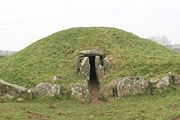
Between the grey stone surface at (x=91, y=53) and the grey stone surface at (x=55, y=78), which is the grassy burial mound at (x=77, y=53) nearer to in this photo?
the grey stone surface at (x=55, y=78)

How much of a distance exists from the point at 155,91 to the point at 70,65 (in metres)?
9.46

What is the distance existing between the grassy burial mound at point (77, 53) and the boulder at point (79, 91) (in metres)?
1.31

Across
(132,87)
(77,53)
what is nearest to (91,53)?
(77,53)

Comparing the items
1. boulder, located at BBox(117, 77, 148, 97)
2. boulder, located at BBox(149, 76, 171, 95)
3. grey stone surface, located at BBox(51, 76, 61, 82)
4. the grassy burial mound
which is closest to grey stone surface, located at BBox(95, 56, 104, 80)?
the grassy burial mound

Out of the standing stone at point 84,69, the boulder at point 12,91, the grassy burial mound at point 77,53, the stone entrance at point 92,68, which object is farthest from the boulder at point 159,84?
the boulder at point 12,91

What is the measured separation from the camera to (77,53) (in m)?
37.8

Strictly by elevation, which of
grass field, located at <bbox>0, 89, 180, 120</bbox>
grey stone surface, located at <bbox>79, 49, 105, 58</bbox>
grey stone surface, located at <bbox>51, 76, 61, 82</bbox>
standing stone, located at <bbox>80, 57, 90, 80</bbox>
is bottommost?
grass field, located at <bbox>0, 89, 180, 120</bbox>

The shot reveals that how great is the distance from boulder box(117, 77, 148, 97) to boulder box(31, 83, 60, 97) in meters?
5.37

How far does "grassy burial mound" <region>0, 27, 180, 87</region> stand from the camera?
34.2 meters

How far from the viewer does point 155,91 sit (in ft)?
102

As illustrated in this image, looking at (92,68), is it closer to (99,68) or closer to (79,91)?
(99,68)

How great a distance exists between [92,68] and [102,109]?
11188 millimetres

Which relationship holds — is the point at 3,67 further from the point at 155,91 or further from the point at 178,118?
the point at 178,118

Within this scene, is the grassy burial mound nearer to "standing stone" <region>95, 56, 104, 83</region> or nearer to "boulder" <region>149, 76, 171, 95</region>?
"standing stone" <region>95, 56, 104, 83</region>
